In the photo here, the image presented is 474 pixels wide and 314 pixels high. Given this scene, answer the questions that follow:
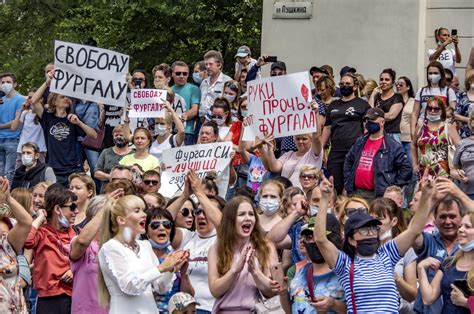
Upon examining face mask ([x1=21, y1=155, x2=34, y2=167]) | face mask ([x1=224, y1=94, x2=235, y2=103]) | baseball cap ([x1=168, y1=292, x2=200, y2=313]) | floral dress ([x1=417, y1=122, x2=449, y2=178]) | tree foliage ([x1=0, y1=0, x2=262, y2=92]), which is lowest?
baseball cap ([x1=168, y1=292, x2=200, y2=313])

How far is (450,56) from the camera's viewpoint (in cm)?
2117

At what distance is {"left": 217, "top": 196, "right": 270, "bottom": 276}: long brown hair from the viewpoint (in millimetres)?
11867

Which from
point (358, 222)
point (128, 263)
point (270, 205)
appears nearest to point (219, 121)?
point (270, 205)

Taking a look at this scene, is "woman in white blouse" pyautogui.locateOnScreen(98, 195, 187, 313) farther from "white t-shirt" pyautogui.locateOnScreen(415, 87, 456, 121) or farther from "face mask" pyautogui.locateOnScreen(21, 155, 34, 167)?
"white t-shirt" pyautogui.locateOnScreen(415, 87, 456, 121)

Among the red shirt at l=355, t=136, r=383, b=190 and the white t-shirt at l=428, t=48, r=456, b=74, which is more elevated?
the white t-shirt at l=428, t=48, r=456, b=74

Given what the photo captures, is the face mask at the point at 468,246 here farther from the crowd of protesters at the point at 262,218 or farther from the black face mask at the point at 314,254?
the black face mask at the point at 314,254

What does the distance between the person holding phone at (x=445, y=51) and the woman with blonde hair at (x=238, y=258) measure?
9.27 m

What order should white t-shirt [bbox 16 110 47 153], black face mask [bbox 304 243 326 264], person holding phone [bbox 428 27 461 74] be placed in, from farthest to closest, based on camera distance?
person holding phone [bbox 428 27 461 74] → white t-shirt [bbox 16 110 47 153] → black face mask [bbox 304 243 326 264]

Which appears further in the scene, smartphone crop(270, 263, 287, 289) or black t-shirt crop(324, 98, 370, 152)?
black t-shirt crop(324, 98, 370, 152)

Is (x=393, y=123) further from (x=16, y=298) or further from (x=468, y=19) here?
(x=16, y=298)

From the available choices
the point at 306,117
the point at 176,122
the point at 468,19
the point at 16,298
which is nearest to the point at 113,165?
the point at 176,122

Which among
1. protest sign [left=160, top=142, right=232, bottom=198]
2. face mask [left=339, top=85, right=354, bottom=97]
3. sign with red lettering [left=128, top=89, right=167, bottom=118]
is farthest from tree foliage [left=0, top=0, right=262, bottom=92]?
protest sign [left=160, top=142, right=232, bottom=198]

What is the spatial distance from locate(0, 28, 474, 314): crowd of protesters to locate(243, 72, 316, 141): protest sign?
171 millimetres

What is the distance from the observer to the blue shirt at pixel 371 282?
432 inches
